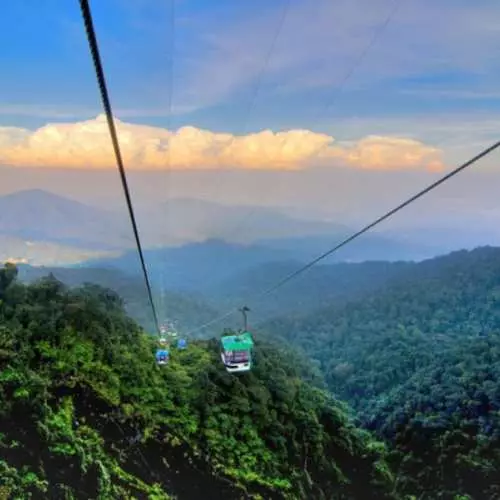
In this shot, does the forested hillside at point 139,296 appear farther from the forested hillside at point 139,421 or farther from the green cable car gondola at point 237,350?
the green cable car gondola at point 237,350

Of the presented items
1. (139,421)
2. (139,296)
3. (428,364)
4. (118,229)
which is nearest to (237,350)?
(139,421)

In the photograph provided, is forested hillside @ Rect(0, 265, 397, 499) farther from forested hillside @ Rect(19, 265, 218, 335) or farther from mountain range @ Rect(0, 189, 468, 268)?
mountain range @ Rect(0, 189, 468, 268)

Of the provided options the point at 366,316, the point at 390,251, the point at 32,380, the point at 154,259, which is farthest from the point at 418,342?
the point at 390,251

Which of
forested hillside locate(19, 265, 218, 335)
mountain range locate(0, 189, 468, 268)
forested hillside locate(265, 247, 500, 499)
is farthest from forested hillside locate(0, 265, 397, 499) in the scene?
mountain range locate(0, 189, 468, 268)

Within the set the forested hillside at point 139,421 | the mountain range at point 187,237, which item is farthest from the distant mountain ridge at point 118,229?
the forested hillside at point 139,421

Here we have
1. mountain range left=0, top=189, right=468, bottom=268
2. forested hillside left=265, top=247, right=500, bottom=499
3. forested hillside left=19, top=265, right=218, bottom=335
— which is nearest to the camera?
forested hillside left=265, top=247, right=500, bottom=499

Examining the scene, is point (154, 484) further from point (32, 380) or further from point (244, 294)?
point (244, 294)
